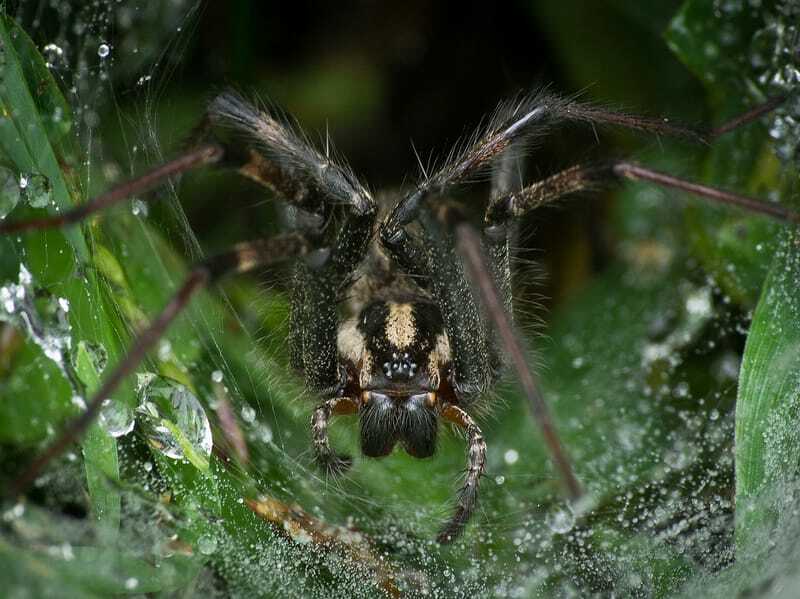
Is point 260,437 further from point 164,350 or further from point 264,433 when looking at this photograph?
point 164,350

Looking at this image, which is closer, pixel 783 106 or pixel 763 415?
pixel 763 415

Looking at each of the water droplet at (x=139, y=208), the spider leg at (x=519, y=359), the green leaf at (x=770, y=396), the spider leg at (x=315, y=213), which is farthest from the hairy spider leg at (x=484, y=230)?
the water droplet at (x=139, y=208)

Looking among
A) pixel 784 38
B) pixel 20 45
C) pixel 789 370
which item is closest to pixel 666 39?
pixel 784 38

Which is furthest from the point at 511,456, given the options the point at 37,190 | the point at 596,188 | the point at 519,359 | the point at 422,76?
the point at 422,76

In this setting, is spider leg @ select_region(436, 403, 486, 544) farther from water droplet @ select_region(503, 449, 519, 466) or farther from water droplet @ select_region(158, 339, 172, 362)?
water droplet @ select_region(158, 339, 172, 362)

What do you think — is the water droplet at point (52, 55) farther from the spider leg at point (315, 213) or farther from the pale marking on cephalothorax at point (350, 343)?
the pale marking on cephalothorax at point (350, 343)

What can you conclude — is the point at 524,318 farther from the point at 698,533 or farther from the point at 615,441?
the point at 698,533

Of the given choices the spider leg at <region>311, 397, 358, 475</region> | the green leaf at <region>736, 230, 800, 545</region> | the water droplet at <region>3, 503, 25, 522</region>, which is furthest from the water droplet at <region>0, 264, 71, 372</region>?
the green leaf at <region>736, 230, 800, 545</region>
